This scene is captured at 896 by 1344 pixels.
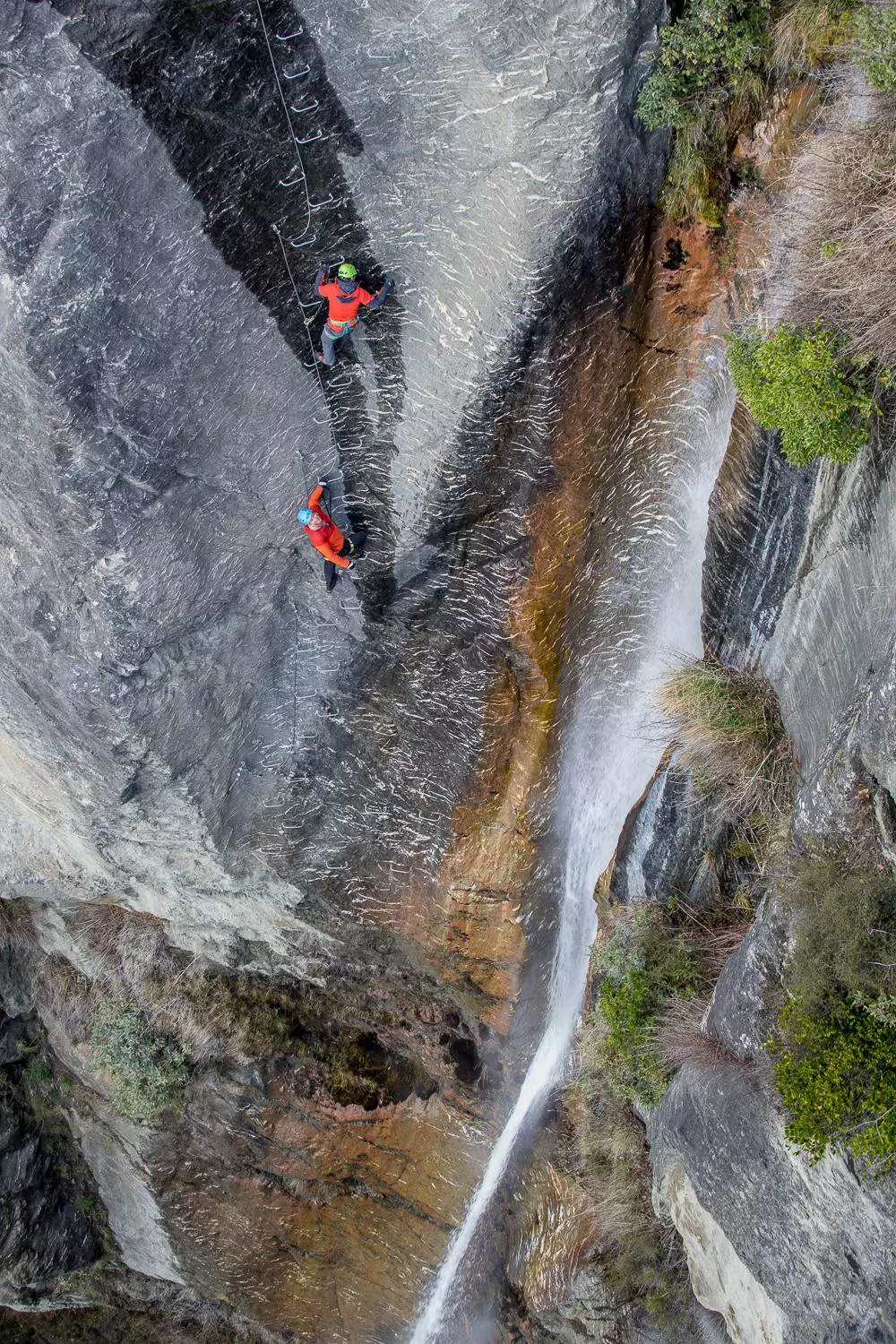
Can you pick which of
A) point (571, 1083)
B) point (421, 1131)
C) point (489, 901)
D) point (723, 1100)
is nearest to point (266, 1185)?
point (421, 1131)

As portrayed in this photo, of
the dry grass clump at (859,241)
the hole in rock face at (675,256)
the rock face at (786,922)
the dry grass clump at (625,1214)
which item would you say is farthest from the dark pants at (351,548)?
the dry grass clump at (625,1214)

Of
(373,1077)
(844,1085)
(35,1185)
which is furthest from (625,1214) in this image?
(35,1185)

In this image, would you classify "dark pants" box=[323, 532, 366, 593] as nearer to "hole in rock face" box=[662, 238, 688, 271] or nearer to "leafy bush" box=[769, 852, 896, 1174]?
"hole in rock face" box=[662, 238, 688, 271]

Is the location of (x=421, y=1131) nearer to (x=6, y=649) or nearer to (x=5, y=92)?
(x=6, y=649)

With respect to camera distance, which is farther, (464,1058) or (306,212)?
(464,1058)

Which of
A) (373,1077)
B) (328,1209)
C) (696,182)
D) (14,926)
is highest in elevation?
(696,182)

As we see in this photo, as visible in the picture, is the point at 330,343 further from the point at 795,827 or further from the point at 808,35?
the point at 795,827

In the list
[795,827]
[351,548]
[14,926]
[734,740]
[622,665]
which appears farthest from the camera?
[14,926]

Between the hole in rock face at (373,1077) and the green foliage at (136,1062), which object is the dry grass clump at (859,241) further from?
the green foliage at (136,1062)
